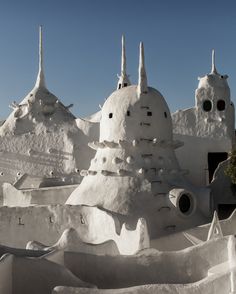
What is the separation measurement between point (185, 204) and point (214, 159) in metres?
5.92

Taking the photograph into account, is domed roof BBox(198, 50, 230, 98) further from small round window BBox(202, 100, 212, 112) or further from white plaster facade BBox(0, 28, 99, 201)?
white plaster facade BBox(0, 28, 99, 201)

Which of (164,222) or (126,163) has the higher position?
(126,163)

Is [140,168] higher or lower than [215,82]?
lower

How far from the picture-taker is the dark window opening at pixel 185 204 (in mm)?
18891

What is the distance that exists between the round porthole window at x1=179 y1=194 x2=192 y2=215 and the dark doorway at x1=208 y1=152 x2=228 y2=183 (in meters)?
5.14

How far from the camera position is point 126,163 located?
767 inches

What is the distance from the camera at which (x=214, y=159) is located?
24.5 meters

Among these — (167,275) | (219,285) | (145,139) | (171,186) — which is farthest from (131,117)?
(219,285)

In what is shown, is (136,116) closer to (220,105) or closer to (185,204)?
(185,204)

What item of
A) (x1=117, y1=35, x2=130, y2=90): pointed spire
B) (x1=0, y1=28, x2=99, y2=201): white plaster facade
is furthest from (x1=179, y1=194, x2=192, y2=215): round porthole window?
(x1=117, y1=35, x2=130, y2=90): pointed spire

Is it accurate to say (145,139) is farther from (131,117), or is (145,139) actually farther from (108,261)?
(108,261)

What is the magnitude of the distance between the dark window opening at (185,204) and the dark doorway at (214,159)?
5.14m

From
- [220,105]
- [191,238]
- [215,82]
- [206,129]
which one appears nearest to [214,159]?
[206,129]

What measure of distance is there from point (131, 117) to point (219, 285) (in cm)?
1199
